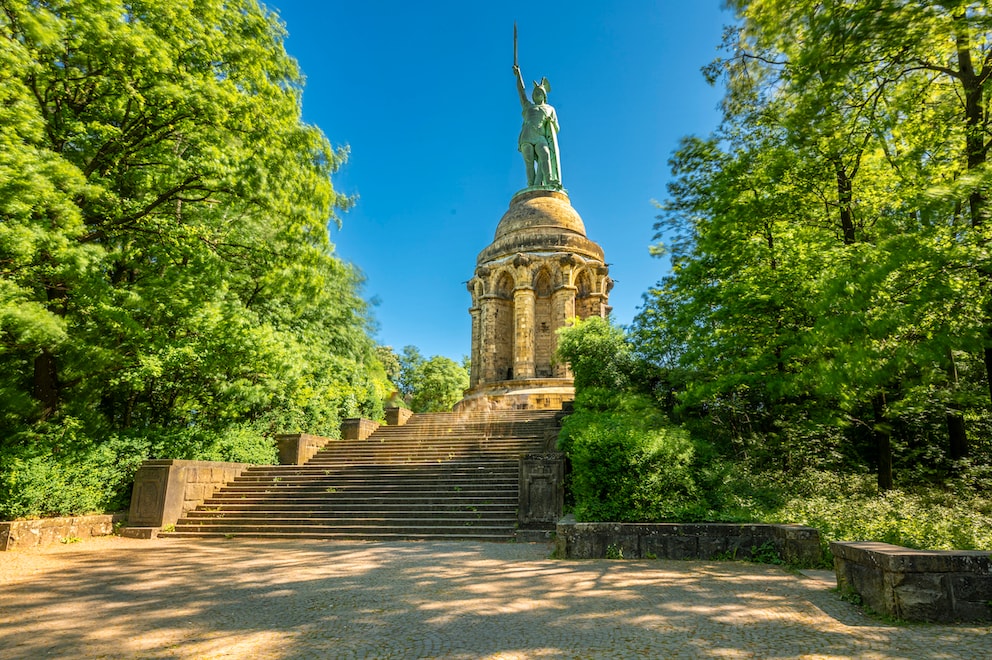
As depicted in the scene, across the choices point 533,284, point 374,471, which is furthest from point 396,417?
point 533,284

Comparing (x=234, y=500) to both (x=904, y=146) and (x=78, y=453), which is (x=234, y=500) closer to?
(x=78, y=453)

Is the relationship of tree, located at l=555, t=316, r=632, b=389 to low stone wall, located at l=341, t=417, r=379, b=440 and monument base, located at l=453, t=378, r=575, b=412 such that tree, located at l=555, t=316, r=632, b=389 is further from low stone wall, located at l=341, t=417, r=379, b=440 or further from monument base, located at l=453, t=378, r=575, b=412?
low stone wall, located at l=341, t=417, r=379, b=440

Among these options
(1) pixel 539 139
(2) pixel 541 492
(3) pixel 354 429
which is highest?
(1) pixel 539 139

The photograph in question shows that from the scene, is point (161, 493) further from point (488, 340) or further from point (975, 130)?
point (488, 340)

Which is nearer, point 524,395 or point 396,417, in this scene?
point 396,417

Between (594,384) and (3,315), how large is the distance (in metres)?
14.0

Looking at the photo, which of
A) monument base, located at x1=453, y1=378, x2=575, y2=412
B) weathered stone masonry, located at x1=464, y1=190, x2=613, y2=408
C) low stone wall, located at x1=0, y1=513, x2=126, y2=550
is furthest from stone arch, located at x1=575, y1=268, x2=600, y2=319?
low stone wall, located at x1=0, y1=513, x2=126, y2=550

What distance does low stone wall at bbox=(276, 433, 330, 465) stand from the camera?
14.7 meters

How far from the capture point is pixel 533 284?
2666 cm

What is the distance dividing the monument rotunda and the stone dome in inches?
2.0

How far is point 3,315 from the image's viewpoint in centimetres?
778

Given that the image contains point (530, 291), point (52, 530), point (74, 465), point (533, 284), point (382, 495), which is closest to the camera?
point (52, 530)

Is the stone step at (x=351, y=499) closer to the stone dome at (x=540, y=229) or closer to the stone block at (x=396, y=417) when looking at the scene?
the stone block at (x=396, y=417)

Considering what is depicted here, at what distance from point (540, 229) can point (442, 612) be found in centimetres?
2369
